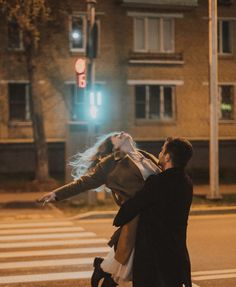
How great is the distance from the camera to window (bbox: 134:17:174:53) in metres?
24.8

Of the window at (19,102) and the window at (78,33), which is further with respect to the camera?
the window at (78,33)

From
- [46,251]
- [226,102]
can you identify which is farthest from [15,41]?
[46,251]

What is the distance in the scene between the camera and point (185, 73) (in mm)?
25188

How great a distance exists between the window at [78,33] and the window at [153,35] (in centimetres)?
218

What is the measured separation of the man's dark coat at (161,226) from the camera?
4.21 meters

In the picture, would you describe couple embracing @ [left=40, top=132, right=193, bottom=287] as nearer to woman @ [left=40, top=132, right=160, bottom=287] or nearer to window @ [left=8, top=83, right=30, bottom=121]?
woman @ [left=40, top=132, right=160, bottom=287]

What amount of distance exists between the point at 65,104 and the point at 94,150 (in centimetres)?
1879

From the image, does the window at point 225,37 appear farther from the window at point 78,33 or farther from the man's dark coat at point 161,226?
the man's dark coat at point 161,226

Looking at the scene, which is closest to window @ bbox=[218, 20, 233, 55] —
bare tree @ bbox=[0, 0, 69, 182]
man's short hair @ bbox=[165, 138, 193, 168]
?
bare tree @ bbox=[0, 0, 69, 182]

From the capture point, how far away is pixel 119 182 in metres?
4.68

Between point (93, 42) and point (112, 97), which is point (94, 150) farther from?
point (112, 97)

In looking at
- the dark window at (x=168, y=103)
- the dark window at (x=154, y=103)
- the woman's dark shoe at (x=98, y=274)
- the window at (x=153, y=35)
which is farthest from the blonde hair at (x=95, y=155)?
the dark window at (x=168, y=103)

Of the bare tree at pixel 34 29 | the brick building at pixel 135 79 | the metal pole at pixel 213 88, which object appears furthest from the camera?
the brick building at pixel 135 79

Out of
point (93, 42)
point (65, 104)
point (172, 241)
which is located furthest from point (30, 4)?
point (172, 241)
